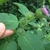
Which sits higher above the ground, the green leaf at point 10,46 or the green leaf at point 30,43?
the green leaf at point 30,43

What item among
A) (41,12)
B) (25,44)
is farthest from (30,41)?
(41,12)

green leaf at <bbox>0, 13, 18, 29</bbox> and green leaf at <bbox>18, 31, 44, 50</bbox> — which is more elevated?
green leaf at <bbox>0, 13, 18, 29</bbox>

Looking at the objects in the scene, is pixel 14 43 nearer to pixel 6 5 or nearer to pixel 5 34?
pixel 5 34

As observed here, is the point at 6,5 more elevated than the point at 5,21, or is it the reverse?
the point at 5,21

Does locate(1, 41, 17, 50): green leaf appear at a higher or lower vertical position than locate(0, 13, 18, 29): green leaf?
lower

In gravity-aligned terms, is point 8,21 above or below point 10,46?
above

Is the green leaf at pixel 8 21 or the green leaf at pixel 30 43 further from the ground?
the green leaf at pixel 8 21

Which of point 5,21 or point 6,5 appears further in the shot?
point 6,5

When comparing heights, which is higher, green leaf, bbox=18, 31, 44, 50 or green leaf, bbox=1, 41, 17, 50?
green leaf, bbox=18, 31, 44, 50

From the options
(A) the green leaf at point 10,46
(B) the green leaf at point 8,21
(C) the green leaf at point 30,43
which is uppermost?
(B) the green leaf at point 8,21

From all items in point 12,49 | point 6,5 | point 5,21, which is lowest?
point 6,5

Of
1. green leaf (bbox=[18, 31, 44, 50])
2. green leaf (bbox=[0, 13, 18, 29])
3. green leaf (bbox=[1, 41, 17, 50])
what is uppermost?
green leaf (bbox=[0, 13, 18, 29])
